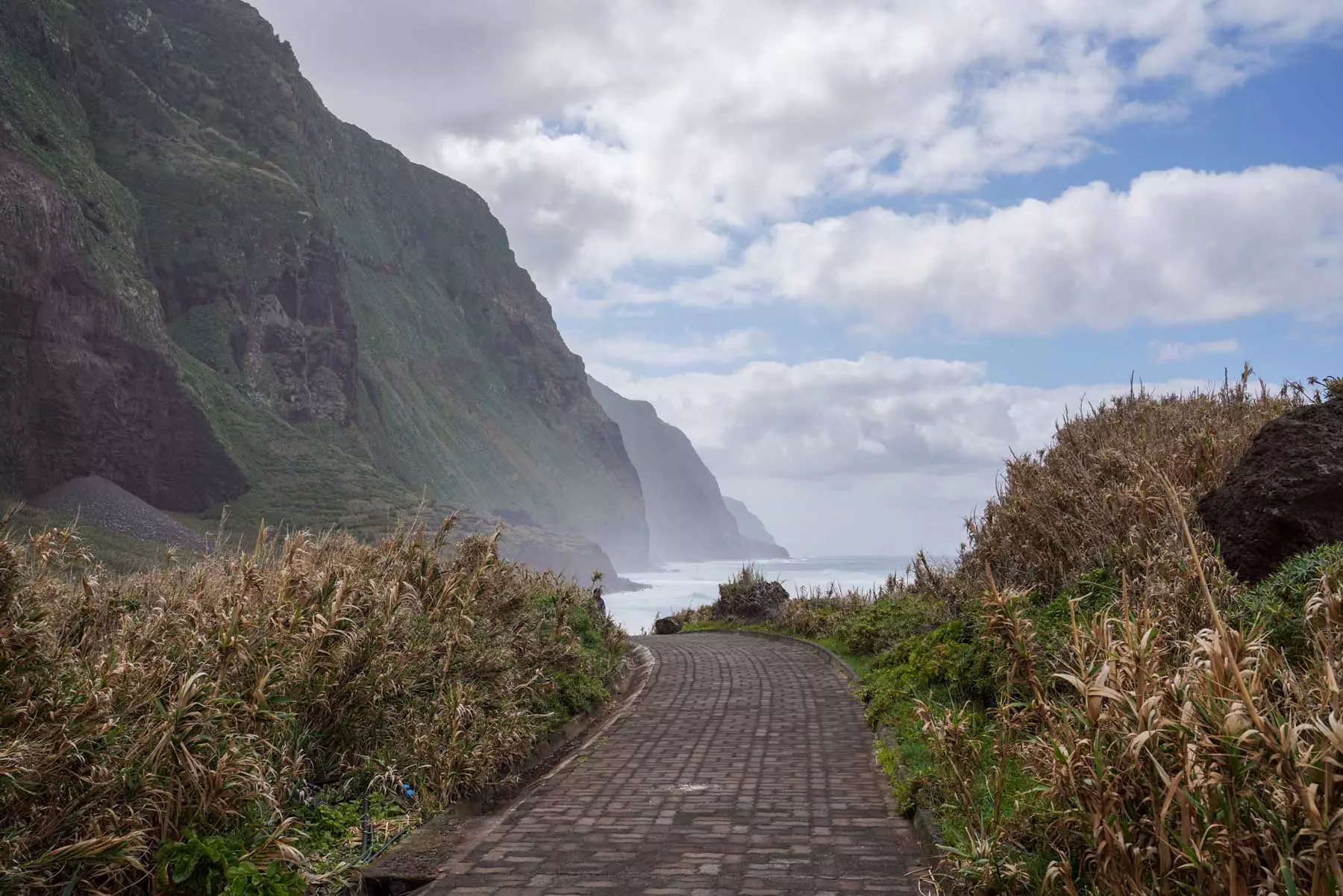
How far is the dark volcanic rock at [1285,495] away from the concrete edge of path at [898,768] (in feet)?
12.1

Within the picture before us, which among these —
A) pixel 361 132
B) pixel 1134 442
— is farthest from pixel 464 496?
pixel 1134 442

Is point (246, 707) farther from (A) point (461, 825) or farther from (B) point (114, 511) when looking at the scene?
(B) point (114, 511)

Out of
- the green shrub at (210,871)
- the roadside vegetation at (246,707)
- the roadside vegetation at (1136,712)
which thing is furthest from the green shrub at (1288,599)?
the roadside vegetation at (246,707)

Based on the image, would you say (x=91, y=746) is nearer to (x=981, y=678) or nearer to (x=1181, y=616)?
(x=1181, y=616)

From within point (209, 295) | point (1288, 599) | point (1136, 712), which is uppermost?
point (209, 295)

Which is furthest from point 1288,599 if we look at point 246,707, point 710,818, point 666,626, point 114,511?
point 114,511

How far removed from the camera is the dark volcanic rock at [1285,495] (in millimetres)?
7883

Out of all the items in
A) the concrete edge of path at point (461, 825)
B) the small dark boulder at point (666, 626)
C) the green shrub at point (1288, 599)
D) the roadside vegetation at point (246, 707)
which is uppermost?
the green shrub at point (1288, 599)

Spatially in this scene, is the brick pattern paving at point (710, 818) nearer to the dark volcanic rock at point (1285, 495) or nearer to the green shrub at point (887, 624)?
the green shrub at point (887, 624)

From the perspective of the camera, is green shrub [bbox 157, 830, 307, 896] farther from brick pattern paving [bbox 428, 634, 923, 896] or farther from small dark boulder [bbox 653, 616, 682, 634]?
small dark boulder [bbox 653, 616, 682, 634]

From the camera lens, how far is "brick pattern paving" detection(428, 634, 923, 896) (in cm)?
594

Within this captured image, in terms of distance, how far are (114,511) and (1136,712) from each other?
215 ft

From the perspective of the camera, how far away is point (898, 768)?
8.45 m

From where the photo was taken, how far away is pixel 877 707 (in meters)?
11.3
